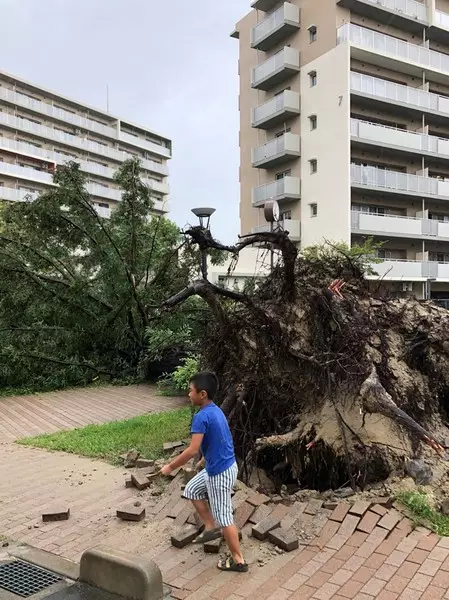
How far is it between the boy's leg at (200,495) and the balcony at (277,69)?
30553 millimetres

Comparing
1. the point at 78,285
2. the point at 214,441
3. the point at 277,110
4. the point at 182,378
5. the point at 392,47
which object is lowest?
the point at 182,378

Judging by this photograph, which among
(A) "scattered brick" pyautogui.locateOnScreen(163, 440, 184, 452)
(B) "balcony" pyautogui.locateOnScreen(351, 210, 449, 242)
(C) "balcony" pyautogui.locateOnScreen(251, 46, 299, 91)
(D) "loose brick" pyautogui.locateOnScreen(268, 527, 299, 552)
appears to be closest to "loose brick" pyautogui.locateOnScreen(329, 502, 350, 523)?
(D) "loose brick" pyautogui.locateOnScreen(268, 527, 299, 552)

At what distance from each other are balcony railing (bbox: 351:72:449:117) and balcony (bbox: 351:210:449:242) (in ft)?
20.9

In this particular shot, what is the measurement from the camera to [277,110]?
101ft

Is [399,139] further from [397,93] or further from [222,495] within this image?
[222,495]

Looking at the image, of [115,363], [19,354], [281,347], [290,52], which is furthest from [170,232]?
[290,52]

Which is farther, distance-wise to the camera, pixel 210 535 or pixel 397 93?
pixel 397 93

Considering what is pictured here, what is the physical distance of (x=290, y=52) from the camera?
3052 cm

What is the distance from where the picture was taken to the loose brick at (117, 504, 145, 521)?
4445 millimetres

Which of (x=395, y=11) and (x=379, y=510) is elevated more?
(x=395, y=11)

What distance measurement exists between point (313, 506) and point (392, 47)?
3058cm

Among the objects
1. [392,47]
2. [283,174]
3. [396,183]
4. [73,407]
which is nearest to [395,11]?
[392,47]

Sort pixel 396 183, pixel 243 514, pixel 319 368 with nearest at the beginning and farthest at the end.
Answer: pixel 243 514 → pixel 319 368 → pixel 396 183

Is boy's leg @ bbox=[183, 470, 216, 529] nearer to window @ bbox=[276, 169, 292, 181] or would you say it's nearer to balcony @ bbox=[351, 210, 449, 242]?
balcony @ bbox=[351, 210, 449, 242]
